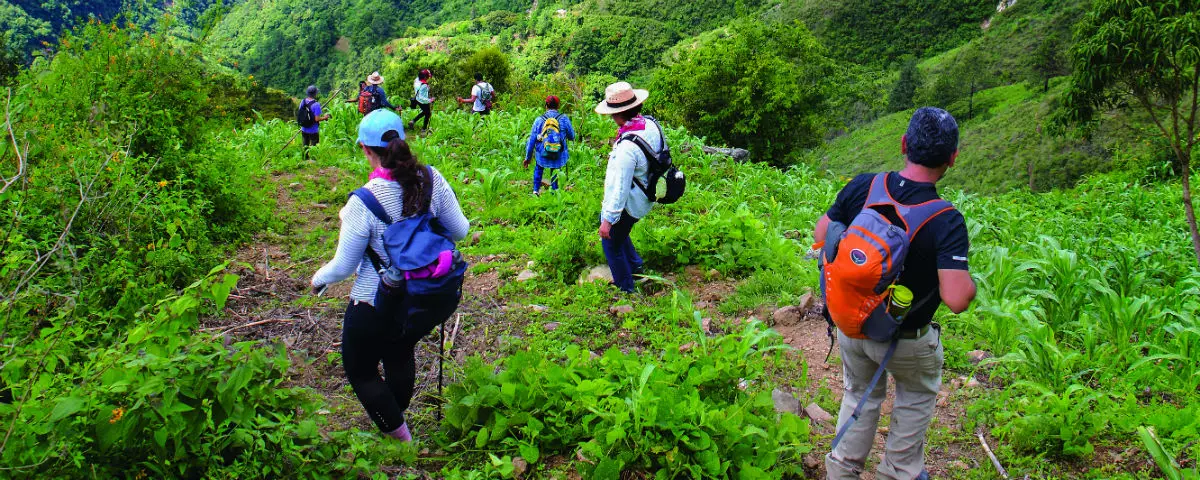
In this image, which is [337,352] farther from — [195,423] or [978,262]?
[978,262]

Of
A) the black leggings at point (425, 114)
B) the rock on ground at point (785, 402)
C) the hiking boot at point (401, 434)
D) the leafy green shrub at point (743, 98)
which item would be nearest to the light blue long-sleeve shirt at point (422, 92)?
the black leggings at point (425, 114)

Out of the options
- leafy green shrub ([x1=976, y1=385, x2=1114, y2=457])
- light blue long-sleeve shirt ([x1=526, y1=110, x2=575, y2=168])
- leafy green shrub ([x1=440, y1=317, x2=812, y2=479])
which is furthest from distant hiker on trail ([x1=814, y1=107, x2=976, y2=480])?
light blue long-sleeve shirt ([x1=526, y1=110, x2=575, y2=168])

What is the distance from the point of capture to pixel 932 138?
7.66 feet

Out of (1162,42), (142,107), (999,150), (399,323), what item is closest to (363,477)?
(399,323)

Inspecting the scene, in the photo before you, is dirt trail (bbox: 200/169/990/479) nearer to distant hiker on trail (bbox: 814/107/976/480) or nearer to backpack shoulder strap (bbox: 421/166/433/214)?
distant hiker on trail (bbox: 814/107/976/480)

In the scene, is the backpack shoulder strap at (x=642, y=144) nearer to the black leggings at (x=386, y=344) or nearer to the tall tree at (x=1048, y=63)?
the black leggings at (x=386, y=344)

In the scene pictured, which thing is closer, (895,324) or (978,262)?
(895,324)

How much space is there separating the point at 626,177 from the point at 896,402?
7.94ft

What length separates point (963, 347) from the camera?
167 inches

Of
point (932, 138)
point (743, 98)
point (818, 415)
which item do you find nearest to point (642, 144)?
point (818, 415)

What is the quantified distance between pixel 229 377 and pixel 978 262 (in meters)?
5.25

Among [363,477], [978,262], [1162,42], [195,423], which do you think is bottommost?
[978,262]

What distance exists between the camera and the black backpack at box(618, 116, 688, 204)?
15.3 feet

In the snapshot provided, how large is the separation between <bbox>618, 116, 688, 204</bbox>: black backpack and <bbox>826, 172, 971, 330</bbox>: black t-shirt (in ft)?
7.26
